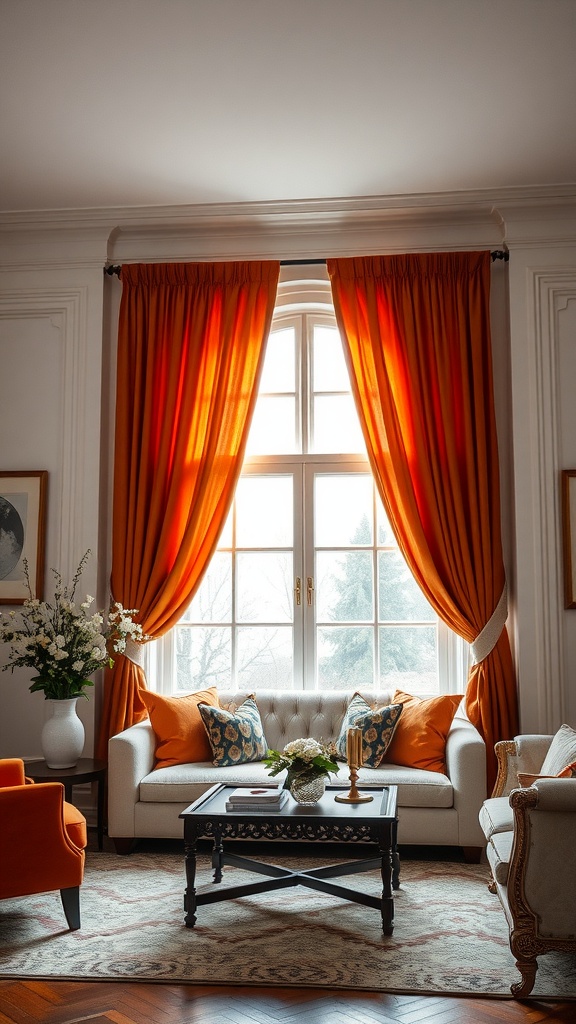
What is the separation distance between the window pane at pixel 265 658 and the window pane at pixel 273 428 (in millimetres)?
1123

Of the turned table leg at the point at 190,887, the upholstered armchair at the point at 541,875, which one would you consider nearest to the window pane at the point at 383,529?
the turned table leg at the point at 190,887

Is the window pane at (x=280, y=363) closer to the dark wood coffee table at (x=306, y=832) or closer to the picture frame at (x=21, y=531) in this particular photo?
the picture frame at (x=21, y=531)

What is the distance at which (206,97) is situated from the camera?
4.26 metres

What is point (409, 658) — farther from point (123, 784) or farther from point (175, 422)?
point (175, 422)

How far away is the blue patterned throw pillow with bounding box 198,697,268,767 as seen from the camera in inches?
186

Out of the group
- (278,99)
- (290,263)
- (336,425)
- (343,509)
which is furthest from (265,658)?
(278,99)

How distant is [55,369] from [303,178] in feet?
6.17

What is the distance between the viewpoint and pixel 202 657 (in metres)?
5.54

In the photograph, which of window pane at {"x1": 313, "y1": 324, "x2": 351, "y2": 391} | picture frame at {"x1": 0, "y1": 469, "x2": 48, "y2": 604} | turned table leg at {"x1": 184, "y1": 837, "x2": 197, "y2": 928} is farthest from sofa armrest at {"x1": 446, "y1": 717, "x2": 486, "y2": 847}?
picture frame at {"x1": 0, "y1": 469, "x2": 48, "y2": 604}

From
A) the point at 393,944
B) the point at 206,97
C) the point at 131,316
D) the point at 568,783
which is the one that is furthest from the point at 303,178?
the point at 393,944

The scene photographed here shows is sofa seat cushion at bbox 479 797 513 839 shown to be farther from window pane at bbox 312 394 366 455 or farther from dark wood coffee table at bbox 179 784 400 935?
window pane at bbox 312 394 366 455

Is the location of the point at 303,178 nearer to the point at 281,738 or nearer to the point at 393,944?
the point at 281,738

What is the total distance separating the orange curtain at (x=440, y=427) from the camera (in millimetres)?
5070

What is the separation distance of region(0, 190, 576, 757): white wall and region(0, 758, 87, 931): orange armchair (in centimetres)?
174
